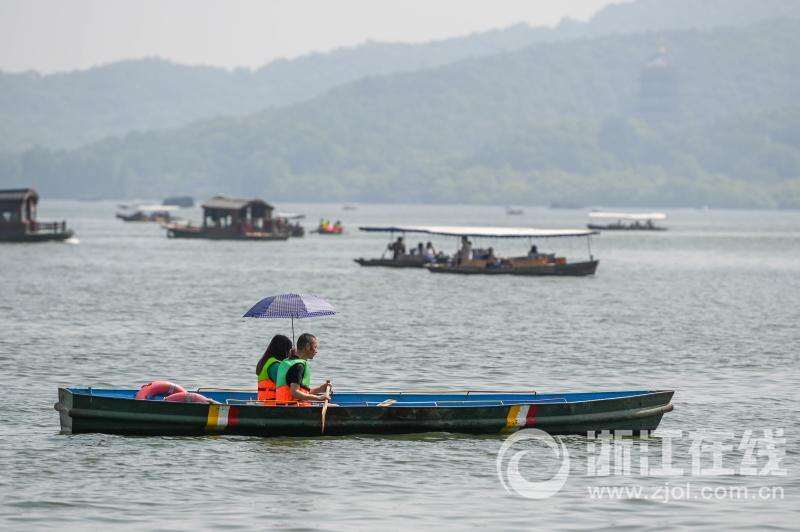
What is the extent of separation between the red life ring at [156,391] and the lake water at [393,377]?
3.19ft

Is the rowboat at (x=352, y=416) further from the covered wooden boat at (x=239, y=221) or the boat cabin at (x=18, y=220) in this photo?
the covered wooden boat at (x=239, y=221)

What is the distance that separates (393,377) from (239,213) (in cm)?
10840

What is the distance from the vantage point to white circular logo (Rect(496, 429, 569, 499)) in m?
25.3

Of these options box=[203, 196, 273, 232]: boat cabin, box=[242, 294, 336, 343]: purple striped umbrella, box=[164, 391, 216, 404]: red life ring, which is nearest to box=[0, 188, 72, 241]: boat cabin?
box=[203, 196, 273, 232]: boat cabin

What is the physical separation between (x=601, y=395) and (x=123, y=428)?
9911mm

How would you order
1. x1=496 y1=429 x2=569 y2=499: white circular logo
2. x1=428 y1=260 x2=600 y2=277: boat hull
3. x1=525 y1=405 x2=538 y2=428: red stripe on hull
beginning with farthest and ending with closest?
x1=428 y1=260 x2=600 y2=277: boat hull, x1=525 y1=405 x2=538 y2=428: red stripe on hull, x1=496 y1=429 x2=569 y2=499: white circular logo

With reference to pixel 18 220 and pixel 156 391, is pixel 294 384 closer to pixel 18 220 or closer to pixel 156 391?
pixel 156 391

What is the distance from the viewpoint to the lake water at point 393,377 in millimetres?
23891

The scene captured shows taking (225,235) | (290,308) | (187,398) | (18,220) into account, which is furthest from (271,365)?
(225,235)

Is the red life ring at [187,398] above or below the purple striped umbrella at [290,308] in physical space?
below

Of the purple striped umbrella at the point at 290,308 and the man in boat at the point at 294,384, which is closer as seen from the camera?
the man in boat at the point at 294,384

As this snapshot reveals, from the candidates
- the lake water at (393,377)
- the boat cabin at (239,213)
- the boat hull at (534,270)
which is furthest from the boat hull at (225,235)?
the boat hull at (534,270)

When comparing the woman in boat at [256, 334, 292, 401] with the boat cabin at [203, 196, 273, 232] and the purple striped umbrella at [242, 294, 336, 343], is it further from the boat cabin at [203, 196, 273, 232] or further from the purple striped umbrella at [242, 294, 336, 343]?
the boat cabin at [203, 196, 273, 232]

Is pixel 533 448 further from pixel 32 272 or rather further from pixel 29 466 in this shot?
pixel 32 272
